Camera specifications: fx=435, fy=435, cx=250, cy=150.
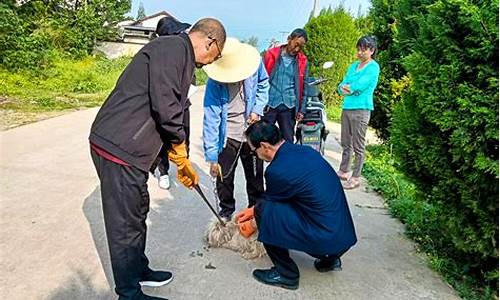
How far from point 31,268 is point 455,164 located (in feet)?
9.50

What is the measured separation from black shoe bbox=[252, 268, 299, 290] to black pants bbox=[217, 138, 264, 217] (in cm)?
94

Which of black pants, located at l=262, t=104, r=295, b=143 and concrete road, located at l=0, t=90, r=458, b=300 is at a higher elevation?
black pants, located at l=262, t=104, r=295, b=143

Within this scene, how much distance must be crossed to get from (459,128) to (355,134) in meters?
2.40

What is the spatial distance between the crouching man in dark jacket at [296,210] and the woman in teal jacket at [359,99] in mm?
2246

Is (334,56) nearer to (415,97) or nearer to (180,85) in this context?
(415,97)

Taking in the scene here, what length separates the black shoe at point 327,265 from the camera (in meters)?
3.08

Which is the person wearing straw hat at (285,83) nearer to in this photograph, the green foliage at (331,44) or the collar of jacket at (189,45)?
the collar of jacket at (189,45)

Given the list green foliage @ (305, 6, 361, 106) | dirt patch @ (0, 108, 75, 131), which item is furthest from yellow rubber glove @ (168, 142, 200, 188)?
green foliage @ (305, 6, 361, 106)

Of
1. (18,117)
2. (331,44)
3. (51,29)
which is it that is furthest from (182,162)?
(51,29)

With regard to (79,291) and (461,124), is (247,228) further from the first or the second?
(461,124)

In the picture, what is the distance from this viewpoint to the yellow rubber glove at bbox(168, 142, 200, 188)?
2.50 metres

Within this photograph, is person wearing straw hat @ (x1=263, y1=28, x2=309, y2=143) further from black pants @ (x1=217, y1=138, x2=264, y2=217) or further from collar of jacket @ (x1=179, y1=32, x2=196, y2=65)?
collar of jacket @ (x1=179, y1=32, x2=196, y2=65)

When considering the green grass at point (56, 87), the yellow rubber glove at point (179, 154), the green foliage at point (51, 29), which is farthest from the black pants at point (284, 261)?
the green foliage at point (51, 29)

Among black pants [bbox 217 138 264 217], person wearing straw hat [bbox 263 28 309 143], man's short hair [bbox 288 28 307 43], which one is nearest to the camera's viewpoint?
black pants [bbox 217 138 264 217]
